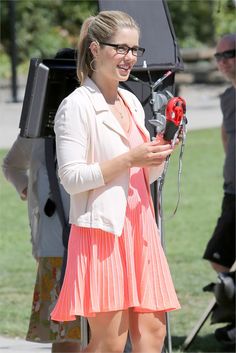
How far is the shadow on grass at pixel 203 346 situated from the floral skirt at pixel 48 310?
150 centimetres

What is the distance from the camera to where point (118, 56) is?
13.9ft

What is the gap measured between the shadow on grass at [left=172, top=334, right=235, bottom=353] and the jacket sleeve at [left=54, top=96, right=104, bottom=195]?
113 inches

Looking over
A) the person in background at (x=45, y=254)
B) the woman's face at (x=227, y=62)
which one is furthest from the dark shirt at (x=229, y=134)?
the person in background at (x=45, y=254)

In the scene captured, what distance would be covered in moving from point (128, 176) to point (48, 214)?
1.22m

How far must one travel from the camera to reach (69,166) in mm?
4109

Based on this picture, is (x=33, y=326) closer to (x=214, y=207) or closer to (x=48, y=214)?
(x=48, y=214)

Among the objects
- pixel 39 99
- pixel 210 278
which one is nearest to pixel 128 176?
pixel 39 99

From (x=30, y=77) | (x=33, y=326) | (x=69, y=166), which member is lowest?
(x=33, y=326)

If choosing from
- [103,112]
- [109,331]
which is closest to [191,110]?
[103,112]

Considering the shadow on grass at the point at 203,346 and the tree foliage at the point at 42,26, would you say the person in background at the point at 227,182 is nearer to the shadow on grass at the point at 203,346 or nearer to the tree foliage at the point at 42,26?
the shadow on grass at the point at 203,346

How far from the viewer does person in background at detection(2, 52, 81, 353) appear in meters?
5.36

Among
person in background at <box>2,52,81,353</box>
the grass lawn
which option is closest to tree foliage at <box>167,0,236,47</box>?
the grass lawn

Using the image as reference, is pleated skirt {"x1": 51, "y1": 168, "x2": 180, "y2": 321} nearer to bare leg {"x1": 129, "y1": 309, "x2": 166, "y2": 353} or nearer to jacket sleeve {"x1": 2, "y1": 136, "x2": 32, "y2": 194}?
bare leg {"x1": 129, "y1": 309, "x2": 166, "y2": 353}

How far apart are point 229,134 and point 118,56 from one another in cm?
291
